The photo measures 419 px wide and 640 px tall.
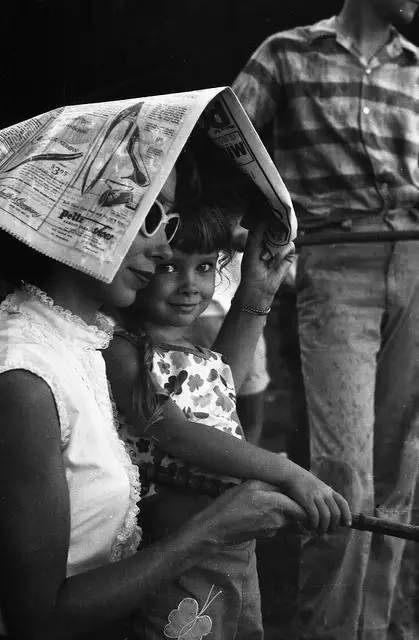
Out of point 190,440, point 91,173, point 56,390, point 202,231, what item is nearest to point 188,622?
point 190,440

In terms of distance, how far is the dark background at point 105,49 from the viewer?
128 inches

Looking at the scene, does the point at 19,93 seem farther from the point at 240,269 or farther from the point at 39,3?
the point at 240,269

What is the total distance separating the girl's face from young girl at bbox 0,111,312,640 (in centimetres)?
23

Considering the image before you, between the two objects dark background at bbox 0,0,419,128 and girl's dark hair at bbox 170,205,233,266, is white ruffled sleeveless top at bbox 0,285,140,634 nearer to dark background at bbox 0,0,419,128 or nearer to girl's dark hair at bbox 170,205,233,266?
girl's dark hair at bbox 170,205,233,266

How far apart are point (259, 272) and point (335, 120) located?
1.12 meters

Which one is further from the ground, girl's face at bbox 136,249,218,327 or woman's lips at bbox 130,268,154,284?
woman's lips at bbox 130,268,154,284

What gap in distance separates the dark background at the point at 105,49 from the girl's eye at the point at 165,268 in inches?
57.3

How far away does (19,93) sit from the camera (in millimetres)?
3316

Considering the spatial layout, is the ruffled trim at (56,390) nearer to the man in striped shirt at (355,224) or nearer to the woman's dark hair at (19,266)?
the woman's dark hair at (19,266)

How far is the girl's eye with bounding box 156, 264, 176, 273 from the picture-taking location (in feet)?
6.37

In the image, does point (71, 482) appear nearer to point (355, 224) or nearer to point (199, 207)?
point (199, 207)

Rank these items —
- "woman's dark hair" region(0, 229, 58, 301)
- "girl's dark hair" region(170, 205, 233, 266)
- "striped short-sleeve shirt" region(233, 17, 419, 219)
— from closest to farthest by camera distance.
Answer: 1. "woman's dark hair" region(0, 229, 58, 301)
2. "girl's dark hair" region(170, 205, 233, 266)
3. "striped short-sleeve shirt" region(233, 17, 419, 219)

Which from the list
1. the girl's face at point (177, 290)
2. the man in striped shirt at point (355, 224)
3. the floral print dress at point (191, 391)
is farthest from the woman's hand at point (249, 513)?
the man in striped shirt at point (355, 224)

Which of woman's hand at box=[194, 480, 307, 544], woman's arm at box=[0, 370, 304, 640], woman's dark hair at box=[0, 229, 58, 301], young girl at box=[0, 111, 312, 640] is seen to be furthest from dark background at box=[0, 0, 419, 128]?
woman's arm at box=[0, 370, 304, 640]
